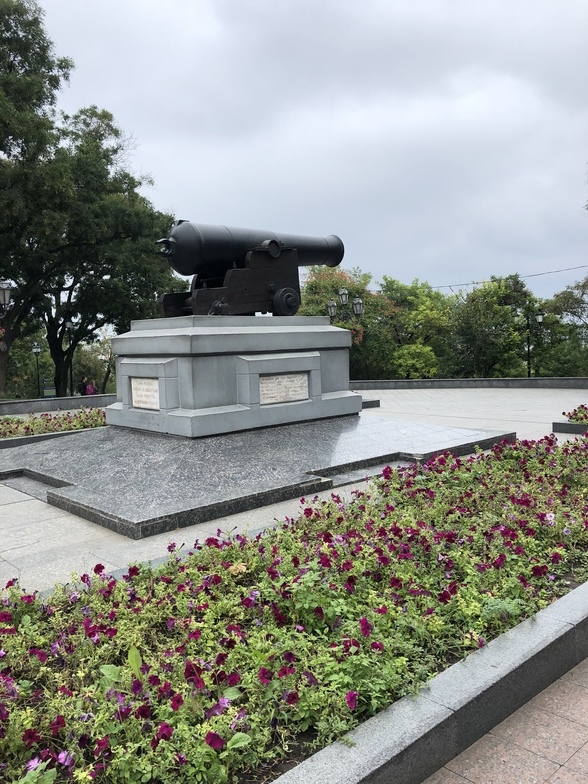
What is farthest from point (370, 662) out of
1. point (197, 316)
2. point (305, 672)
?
point (197, 316)

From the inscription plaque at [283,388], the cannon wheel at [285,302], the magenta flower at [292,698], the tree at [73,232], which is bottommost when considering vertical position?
the magenta flower at [292,698]

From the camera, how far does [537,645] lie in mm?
2871

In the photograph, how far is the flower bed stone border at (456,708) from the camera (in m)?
2.12

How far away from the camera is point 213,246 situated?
9.16 meters

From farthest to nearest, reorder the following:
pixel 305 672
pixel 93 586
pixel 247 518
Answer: pixel 247 518
pixel 93 586
pixel 305 672

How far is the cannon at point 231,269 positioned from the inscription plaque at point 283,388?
122 centimetres

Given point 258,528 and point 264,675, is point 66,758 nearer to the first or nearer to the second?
point 264,675

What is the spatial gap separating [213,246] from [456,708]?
25.5 feet

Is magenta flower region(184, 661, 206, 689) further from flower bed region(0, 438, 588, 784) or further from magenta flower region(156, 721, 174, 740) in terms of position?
magenta flower region(156, 721, 174, 740)

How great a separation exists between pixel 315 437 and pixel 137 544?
12.3 feet

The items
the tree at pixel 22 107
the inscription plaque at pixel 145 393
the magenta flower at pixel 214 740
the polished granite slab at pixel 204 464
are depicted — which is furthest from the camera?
the tree at pixel 22 107

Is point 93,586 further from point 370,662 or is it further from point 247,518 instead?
point 247,518

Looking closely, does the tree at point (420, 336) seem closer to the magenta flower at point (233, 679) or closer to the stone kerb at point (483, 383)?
the stone kerb at point (483, 383)

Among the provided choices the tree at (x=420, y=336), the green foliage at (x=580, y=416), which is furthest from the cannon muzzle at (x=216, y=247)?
the tree at (x=420, y=336)
